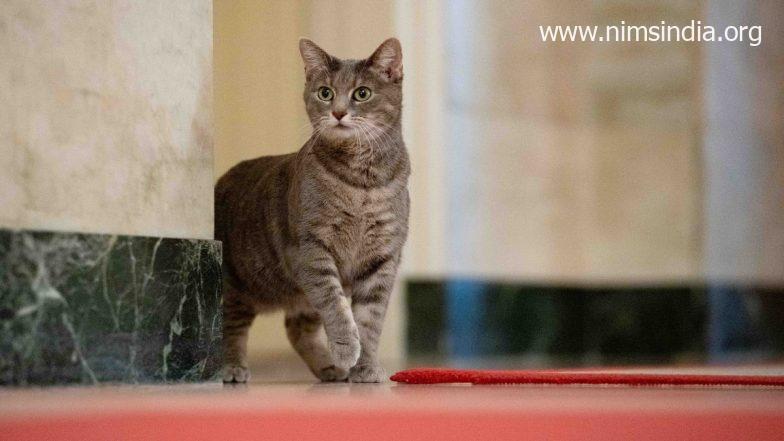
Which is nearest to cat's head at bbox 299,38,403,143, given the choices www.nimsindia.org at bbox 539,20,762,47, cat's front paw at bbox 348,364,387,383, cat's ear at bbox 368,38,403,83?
cat's ear at bbox 368,38,403,83

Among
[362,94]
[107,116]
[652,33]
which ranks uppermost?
[652,33]

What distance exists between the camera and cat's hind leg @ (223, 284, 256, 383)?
5.93 ft

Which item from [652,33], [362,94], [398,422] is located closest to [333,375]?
[362,94]

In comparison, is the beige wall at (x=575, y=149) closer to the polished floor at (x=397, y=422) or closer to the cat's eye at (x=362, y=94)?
the cat's eye at (x=362, y=94)

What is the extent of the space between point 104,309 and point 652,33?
312 cm

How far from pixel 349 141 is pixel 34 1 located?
0.62 meters

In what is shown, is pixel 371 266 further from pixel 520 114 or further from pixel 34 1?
pixel 520 114

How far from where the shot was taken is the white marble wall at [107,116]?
1258 millimetres

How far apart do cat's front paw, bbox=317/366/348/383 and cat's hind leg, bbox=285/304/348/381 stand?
0.03 m

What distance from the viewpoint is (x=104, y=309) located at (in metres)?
1.29

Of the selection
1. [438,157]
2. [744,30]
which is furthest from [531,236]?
[744,30]

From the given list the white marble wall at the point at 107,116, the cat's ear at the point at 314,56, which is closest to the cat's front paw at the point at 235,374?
the white marble wall at the point at 107,116

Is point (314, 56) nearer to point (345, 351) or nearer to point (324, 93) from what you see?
point (324, 93)

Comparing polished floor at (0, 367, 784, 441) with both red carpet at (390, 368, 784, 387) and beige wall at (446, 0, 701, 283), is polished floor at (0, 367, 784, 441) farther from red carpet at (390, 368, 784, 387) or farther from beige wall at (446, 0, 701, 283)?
beige wall at (446, 0, 701, 283)
